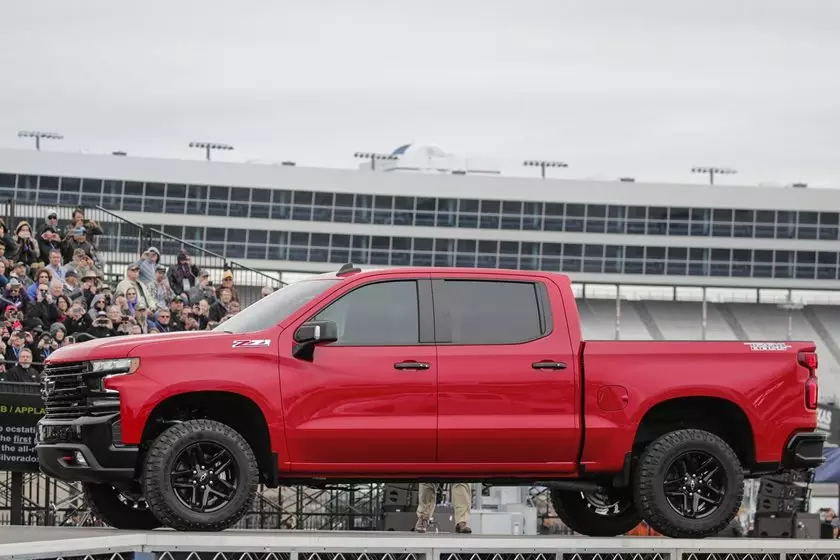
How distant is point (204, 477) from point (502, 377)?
7.22ft

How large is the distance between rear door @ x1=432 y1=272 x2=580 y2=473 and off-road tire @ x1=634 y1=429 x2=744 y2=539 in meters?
0.59

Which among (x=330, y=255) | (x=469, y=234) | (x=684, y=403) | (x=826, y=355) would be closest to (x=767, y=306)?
(x=826, y=355)

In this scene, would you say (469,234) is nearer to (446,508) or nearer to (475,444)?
(446,508)

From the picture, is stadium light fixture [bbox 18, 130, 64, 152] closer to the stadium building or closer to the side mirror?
the stadium building

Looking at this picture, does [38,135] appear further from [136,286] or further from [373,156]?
[136,286]

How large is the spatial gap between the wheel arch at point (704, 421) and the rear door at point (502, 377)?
2.81 feet

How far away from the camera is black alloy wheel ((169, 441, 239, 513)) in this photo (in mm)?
11117

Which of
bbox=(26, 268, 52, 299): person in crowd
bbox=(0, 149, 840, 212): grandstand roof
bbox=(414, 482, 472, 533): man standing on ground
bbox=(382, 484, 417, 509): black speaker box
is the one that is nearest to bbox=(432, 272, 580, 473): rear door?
bbox=(414, 482, 472, 533): man standing on ground

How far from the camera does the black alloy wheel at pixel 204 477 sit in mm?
11117

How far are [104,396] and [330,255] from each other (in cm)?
9384

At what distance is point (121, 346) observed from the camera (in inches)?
438

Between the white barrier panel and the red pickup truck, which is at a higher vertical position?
the red pickup truck

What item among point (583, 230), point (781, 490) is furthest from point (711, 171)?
point (781, 490)

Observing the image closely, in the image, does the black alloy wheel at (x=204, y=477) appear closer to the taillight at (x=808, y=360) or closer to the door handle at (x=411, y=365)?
the door handle at (x=411, y=365)
